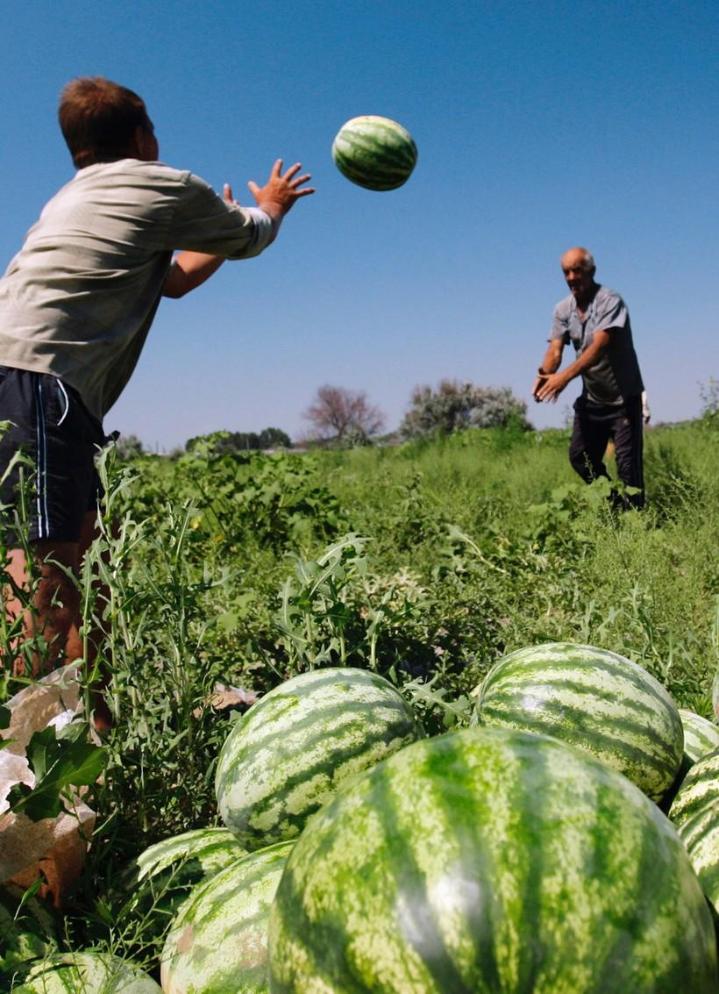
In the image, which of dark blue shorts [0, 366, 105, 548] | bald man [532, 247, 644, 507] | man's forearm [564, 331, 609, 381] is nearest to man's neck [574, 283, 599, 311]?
bald man [532, 247, 644, 507]

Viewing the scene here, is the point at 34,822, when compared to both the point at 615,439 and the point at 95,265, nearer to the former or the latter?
the point at 95,265

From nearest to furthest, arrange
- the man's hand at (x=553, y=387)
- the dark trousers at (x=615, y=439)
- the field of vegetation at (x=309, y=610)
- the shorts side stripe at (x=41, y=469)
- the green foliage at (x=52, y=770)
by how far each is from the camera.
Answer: the green foliage at (x=52, y=770) → the field of vegetation at (x=309, y=610) → the shorts side stripe at (x=41, y=469) → the man's hand at (x=553, y=387) → the dark trousers at (x=615, y=439)

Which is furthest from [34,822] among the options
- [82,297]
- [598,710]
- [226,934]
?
[82,297]

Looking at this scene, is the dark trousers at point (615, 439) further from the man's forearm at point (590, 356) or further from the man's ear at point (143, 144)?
the man's ear at point (143, 144)

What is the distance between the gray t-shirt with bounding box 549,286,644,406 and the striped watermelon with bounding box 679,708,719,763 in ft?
17.6

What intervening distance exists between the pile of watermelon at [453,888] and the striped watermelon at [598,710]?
0.11m

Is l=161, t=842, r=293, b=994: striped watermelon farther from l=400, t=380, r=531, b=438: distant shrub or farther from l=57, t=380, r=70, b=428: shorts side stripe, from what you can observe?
l=400, t=380, r=531, b=438: distant shrub

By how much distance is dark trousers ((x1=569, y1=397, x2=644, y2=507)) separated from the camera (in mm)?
7082

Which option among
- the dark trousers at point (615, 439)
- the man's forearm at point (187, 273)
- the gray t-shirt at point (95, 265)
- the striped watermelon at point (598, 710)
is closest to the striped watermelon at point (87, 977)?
the striped watermelon at point (598, 710)

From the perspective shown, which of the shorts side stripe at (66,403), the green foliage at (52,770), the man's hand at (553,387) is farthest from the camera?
the man's hand at (553,387)

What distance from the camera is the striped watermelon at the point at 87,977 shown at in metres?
1.39

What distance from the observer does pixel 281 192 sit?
3.73 metres

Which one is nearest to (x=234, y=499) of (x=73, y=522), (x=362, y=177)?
(x=362, y=177)

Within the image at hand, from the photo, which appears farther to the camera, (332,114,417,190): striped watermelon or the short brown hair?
(332,114,417,190): striped watermelon
